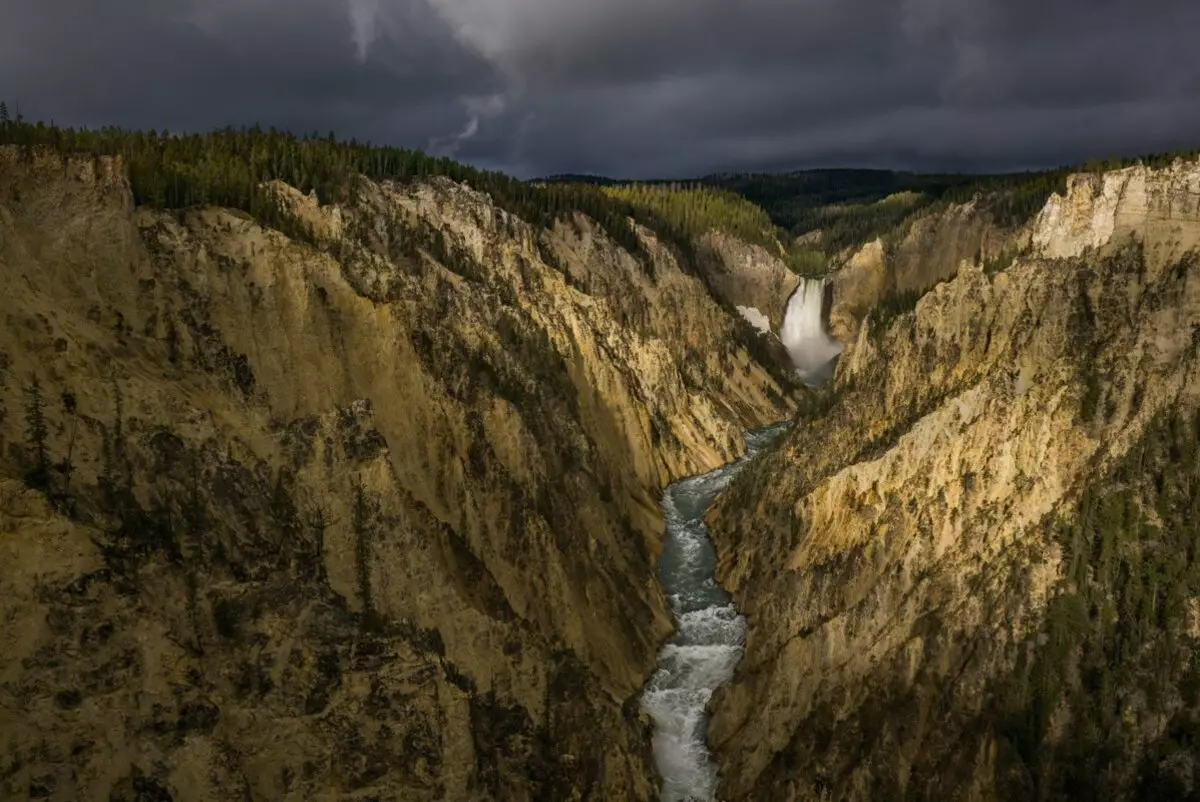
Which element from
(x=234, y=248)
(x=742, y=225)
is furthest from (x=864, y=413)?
(x=742, y=225)

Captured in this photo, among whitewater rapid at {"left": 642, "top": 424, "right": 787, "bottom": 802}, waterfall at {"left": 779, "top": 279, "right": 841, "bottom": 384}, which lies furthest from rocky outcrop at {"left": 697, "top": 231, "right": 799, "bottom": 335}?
whitewater rapid at {"left": 642, "top": 424, "right": 787, "bottom": 802}

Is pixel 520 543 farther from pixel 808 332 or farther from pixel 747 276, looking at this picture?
pixel 747 276

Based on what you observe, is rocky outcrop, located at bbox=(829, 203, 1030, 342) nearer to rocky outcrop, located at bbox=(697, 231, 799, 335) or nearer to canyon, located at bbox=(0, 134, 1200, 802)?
rocky outcrop, located at bbox=(697, 231, 799, 335)

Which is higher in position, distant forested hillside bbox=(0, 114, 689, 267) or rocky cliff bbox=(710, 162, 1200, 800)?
distant forested hillside bbox=(0, 114, 689, 267)

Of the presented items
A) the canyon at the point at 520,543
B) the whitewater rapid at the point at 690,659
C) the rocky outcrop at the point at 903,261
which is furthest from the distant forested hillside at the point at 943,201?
the whitewater rapid at the point at 690,659

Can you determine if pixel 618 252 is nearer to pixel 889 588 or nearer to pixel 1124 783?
pixel 889 588

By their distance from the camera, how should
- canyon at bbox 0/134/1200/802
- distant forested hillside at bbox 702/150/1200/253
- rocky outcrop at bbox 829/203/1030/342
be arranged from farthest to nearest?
rocky outcrop at bbox 829/203/1030/342, distant forested hillside at bbox 702/150/1200/253, canyon at bbox 0/134/1200/802

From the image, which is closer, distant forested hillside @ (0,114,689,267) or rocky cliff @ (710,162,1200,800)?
rocky cliff @ (710,162,1200,800)

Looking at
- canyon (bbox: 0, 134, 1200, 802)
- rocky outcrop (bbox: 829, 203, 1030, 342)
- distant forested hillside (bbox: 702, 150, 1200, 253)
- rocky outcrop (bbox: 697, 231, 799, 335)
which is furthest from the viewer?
rocky outcrop (bbox: 697, 231, 799, 335)

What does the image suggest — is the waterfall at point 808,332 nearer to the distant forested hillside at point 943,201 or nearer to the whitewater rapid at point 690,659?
the distant forested hillside at point 943,201
